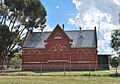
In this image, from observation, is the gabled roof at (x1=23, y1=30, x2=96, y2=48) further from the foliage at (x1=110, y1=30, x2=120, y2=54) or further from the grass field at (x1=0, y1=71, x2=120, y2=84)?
the grass field at (x1=0, y1=71, x2=120, y2=84)

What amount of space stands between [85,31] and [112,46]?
89.9 feet

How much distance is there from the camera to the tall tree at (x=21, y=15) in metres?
72.4

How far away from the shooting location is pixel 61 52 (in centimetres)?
7412

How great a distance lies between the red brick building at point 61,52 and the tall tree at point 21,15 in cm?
397

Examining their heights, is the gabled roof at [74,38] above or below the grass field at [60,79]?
above

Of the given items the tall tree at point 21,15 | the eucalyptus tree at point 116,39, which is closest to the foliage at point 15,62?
the tall tree at point 21,15

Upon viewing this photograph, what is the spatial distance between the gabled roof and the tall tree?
8.57 feet

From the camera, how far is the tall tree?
72375 millimetres

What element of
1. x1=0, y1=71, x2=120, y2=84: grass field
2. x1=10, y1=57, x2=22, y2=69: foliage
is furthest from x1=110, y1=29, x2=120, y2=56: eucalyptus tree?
x1=10, y1=57, x2=22, y2=69: foliage

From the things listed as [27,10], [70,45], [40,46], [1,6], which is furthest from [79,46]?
[1,6]

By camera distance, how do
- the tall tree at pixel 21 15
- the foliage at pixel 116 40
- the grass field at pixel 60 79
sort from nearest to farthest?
the grass field at pixel 60 79, the foliage at pixel 116 40, the tall tree at pixel 21 15

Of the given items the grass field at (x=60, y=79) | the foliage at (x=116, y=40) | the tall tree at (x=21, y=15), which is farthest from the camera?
the tall tree at (x=21, y=15)

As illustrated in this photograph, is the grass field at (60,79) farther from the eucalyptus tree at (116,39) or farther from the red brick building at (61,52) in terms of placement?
the red brick building at (61,52)

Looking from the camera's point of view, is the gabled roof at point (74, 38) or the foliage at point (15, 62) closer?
the gabled roof at point (74, 38)
